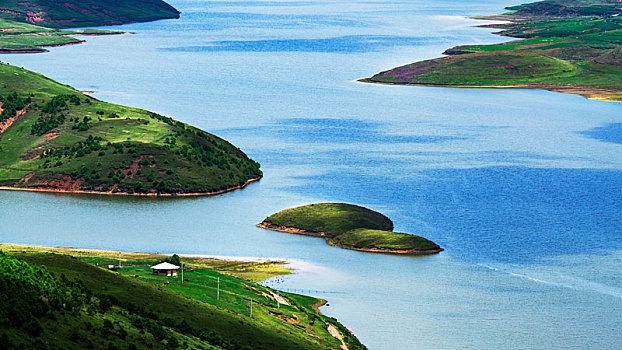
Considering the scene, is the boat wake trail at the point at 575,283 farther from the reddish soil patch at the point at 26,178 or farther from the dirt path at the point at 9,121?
the dirt path at the point at 9,121

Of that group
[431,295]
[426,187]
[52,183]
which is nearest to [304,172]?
[426,187]

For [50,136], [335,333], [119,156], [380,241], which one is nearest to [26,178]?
[119,156]

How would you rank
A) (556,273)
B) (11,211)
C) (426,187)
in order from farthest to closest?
(426,187), (11,211), (556,273)

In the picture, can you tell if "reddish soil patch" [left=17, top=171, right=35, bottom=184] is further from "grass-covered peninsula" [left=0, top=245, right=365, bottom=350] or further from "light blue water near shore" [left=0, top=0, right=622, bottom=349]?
"grass-covered peninsula" [left=0, top=245, right=365, bottom=350]

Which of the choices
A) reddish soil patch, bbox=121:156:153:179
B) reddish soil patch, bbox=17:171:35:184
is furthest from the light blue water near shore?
reddish soil patch, bbox=121:156:153:179

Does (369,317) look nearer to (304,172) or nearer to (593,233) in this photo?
(593,233)

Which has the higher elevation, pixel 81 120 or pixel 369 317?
pixel 81 120

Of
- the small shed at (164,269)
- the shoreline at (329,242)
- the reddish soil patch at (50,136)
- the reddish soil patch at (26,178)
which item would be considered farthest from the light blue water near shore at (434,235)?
the reddish soil patch at (50,136)
